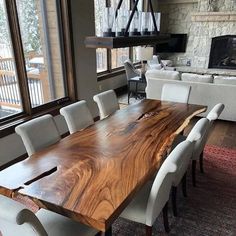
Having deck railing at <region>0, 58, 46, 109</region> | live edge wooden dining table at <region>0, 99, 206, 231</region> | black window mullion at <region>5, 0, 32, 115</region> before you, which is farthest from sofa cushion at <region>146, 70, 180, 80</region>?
black window mullion at <region>5, 0, 32, 115</region>

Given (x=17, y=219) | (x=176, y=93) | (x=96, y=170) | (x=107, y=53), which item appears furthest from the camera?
(x=107, y=53)

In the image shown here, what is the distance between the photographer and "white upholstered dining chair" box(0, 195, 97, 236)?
3.68ft

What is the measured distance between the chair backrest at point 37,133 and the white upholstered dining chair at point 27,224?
2.34 feet

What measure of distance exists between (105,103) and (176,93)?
1.09 meters

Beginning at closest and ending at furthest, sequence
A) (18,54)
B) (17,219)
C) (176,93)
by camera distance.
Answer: (17,219) → (18,54) → (176,93)

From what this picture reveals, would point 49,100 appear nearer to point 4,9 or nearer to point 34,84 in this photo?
point 34,84

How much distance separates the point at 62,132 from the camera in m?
3.95

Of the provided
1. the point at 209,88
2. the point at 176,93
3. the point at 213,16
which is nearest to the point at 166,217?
the point at 176,93

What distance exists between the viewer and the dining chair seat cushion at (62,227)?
1.46 metres

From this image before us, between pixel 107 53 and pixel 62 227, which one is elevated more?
pixel 107 53

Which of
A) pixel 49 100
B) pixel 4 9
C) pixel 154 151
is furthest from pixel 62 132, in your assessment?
pixel 154 151

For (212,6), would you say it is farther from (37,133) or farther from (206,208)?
(37,133)

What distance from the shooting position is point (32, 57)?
3600 mm

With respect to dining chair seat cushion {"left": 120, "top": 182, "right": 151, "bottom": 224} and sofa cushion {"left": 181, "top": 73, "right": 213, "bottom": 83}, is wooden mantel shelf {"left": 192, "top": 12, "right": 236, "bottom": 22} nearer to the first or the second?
sofa cushion {"left": 181, "top": 73, "right": 213, "bottom": 83}
